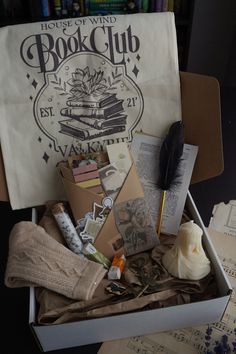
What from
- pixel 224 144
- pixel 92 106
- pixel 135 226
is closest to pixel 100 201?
pixel 135 226

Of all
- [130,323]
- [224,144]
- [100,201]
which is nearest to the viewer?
[130,323]

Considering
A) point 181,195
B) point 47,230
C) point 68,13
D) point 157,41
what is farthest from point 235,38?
point 47,230

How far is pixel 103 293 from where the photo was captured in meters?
0.55

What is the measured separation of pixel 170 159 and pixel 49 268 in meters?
0.29

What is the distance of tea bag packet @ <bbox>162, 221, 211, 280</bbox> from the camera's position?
56 cm

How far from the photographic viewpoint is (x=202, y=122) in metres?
0.70

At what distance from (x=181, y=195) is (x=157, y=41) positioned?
11.5 inches

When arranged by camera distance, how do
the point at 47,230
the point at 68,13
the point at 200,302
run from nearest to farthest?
the point at 200,302, the point at 47,230, the point at 68,13

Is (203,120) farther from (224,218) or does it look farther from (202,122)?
(224,218)

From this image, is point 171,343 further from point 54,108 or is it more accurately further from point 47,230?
point 54,108

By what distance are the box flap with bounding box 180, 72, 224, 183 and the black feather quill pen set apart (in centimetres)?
4

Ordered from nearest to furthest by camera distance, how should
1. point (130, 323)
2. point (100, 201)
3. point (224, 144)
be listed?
point (130, 323) → point (100, 201) → point (224, 144)

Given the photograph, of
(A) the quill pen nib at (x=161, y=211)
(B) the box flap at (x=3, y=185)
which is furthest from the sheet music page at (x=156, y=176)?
(B) the box flap at (x=3, y=185)

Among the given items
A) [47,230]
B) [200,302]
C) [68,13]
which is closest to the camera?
[200,302]
